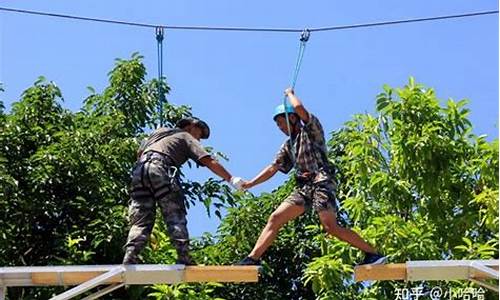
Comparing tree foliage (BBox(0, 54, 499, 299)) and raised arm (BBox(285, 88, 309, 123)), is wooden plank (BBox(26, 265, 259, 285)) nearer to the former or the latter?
raised arm (BBox(285, 88, 309, 123))

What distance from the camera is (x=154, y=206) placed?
6.39m

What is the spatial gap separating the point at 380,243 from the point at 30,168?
3410 mm

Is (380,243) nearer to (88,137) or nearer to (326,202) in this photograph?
(326,202)

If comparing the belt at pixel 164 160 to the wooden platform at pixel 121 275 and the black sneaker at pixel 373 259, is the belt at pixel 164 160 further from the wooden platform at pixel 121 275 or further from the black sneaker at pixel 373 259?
the black sneaker at pixel 373 259

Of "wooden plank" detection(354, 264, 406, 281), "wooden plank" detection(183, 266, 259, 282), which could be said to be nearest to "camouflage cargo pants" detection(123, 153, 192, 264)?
"wooden plank" detection(183, 266, 259, 282)

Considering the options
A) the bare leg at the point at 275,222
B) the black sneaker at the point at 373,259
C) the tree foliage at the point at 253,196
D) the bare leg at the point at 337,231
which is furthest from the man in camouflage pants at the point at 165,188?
the tree foliage at the point at 253,196

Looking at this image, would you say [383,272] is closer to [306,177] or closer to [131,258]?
[306,177]

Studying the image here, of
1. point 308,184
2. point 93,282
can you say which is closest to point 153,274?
point 93,282

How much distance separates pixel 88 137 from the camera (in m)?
10.4

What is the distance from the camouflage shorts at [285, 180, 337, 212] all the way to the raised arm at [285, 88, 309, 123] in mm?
387

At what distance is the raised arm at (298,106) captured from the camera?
20.4ft

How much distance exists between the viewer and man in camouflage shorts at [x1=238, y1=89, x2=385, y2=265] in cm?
632

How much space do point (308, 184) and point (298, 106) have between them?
0.48 m

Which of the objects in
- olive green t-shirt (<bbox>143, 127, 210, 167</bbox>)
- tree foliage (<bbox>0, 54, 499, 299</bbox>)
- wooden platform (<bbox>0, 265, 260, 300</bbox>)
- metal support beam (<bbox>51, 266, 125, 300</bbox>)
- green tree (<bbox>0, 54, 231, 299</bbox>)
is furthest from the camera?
green tree (<bbox>0, 54, 231, 299</bbox>)
